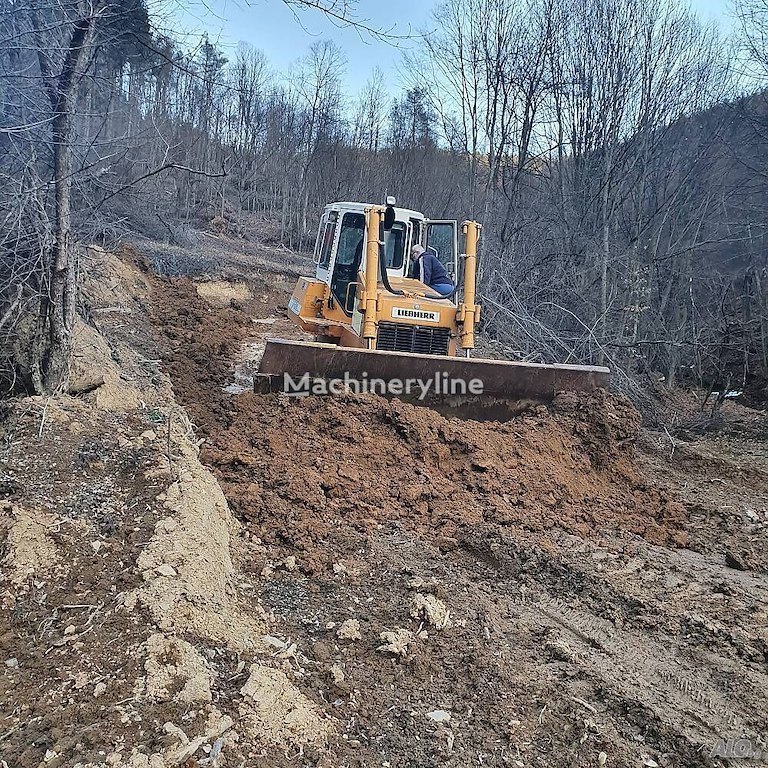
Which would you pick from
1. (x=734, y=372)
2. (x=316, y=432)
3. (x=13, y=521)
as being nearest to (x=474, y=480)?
(x=316, y=432)

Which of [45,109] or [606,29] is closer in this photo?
[45,109]

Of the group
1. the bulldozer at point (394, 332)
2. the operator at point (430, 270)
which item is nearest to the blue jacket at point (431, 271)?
the operator at point (430, 270)

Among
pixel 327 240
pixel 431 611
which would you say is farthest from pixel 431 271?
pixel 431 611

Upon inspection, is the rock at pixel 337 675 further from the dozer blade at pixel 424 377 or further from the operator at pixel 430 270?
the operator at pixel 430 270

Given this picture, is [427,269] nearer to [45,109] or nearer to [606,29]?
[45,109]

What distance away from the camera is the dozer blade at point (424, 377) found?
6.21 metres

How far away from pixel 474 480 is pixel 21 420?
12.0 feet

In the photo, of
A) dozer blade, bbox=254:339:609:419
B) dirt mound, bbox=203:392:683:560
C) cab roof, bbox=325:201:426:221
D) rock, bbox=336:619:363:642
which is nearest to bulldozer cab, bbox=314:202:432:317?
cab roof, bbox=325:201:426:221

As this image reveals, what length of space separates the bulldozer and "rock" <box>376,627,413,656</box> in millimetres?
3122

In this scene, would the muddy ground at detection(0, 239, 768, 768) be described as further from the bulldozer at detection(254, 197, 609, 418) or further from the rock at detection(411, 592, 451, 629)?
the bulldozer at detection(254, 197, 609, 418)

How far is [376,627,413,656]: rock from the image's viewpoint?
3270 mm

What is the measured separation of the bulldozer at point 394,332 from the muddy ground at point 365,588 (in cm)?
35

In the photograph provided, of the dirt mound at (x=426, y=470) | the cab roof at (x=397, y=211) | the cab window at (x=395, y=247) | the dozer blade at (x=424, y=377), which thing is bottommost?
the dirt mound at (x=426, y=470)

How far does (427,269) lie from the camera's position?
8.36 m
